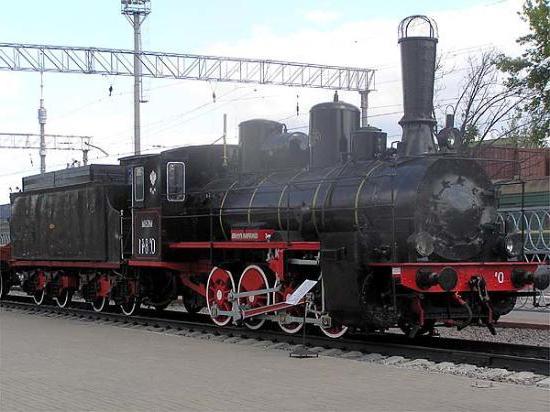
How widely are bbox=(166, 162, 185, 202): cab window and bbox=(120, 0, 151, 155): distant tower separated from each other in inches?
457

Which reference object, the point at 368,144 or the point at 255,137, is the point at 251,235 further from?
the point at 368,144

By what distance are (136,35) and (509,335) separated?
1982 cm

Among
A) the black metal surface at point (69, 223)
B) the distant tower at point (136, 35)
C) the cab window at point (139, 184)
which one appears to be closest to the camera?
the cab window at point (139, 184)

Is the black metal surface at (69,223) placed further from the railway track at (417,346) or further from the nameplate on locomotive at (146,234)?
the railway track at (417,346)

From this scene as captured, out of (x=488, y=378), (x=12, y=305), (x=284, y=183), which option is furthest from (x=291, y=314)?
(x=12, y=305)

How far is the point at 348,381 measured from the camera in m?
7.99

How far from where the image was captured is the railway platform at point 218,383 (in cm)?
684

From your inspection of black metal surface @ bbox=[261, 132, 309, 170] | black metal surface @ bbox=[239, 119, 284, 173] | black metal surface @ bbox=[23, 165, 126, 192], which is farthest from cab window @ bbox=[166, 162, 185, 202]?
black metal surface @ bbox=[23, 165, 126, 192]

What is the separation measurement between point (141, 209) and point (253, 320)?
3.22 meters

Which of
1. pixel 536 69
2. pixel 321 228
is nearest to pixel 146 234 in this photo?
pixel 321 228

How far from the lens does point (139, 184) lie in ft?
46.9

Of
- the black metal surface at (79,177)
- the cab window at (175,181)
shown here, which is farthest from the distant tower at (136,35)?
the cab window at (175,181)

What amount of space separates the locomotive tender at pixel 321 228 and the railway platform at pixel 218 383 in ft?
4.07

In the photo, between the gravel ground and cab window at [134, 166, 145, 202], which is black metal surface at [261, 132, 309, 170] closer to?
cab window at [134, 166, 145, 202]
